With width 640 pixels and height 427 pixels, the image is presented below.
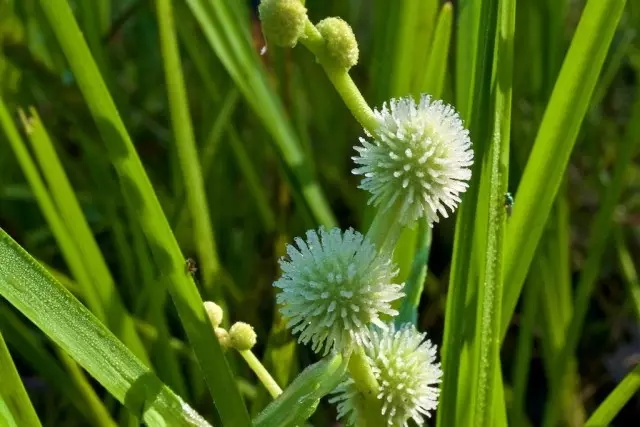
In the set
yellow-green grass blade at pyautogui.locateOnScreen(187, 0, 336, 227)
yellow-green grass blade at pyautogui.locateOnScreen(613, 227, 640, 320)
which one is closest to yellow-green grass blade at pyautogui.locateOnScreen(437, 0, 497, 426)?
yellow-green grass blade at pyautogui.locateOnScreen(187, 0, 336, 227)

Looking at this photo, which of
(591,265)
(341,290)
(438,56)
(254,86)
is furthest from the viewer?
(591,265)

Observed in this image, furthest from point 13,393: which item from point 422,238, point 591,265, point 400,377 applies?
point 591,265

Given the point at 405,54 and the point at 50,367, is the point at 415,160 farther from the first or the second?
the point at 50,367

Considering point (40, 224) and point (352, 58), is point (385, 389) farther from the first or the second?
point (40, 224)

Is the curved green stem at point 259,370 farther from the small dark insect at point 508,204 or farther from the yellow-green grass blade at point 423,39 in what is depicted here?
the yellow-green grass blade at point 423,39

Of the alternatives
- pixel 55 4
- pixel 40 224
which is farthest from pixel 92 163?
pixel 55 4

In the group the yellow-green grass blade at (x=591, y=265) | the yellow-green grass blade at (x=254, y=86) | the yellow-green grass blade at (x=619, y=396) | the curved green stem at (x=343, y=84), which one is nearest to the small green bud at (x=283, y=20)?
the curved green stem at (x=343, y=84)
